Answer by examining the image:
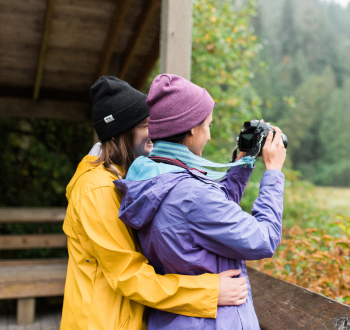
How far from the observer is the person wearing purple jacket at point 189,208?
3.81 ft

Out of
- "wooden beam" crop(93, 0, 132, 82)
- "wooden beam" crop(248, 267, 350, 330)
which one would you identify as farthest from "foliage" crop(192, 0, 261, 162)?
"wooden beam" crop(248, 267, 350, 330)

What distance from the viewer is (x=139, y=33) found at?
4113mm

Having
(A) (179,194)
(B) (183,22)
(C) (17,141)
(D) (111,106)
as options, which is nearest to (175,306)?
(A) (179,194)

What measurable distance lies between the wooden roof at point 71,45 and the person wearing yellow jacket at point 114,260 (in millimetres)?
2416

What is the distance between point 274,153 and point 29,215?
11.9ft

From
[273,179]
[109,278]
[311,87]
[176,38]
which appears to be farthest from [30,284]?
[311,87]

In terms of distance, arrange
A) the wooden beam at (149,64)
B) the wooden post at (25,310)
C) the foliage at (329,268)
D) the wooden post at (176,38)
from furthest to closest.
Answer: the wooden beam at (149,64) → the wooden post at (25,310) → the wooden post at (176,38) → the foliage at (329,268)

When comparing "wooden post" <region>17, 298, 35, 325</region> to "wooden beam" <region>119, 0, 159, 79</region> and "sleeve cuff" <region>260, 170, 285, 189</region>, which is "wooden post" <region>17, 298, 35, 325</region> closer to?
"sleeve cuff" <region>260, 170, 285, 189</region>

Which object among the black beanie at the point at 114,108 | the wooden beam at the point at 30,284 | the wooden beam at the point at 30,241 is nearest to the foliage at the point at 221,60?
the wooden beam at the point at 30,241

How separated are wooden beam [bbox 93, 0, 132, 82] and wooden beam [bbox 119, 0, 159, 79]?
0.23 meters

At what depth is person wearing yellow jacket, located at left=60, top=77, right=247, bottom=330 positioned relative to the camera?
1.24m

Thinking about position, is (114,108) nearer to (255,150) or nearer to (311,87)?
(255,150)

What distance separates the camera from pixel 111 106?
161 centimetres

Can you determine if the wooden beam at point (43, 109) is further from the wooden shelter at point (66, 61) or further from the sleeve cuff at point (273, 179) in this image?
the sleeve cuff at point (273, 179)
